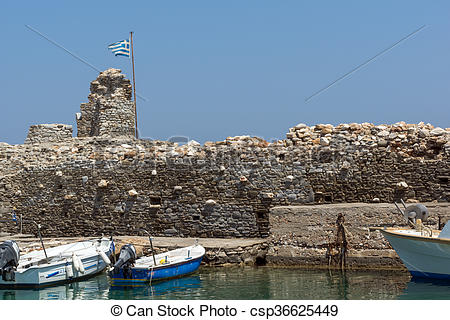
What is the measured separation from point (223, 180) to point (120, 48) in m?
8.56

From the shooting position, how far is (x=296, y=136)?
15695 millimetres

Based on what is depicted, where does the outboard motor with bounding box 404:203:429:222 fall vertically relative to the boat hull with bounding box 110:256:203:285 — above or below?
above

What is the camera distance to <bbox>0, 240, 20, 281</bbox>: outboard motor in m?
12.8

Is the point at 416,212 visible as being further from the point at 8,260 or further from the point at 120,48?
the point at 120,48

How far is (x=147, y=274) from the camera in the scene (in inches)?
497

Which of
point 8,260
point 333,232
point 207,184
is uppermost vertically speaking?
point 207,184

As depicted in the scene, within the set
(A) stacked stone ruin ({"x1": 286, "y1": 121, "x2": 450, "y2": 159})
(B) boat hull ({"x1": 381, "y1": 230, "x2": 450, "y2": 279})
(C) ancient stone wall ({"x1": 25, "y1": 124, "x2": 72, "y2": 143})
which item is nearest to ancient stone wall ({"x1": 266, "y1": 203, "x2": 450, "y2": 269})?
(B) boat hull ({"x1": 381, "y1": 230, "x2": 450, "y2": 279})

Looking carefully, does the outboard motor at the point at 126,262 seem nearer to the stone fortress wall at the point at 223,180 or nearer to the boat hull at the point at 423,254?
the stone fortress wall at the point at 223,180

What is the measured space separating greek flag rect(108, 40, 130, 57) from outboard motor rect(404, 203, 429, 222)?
12.6m

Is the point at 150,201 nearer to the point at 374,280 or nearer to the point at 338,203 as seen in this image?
the point at 338,203

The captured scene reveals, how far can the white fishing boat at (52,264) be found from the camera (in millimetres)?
12836

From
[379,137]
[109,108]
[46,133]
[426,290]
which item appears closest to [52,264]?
[426,290]

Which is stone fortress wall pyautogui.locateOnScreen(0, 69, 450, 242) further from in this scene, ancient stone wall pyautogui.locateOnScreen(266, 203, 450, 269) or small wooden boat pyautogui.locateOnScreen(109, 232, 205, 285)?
small wooden boat pyautogui.locateOnScreen(109, 232, 205, 285)

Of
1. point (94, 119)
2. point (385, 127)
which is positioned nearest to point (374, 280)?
point (385, 127)
